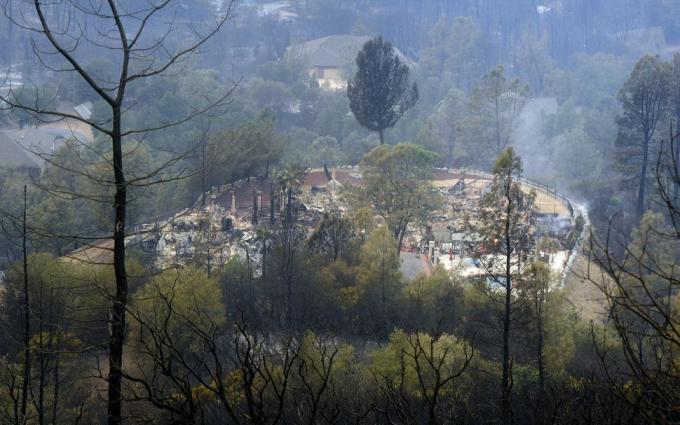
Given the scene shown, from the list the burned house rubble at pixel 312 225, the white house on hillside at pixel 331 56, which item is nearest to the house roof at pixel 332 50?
the white house on hillside at pixel 331 56

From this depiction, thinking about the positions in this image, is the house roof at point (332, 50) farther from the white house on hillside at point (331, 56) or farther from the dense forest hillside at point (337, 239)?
the dense forest hillside at point (337, 239)

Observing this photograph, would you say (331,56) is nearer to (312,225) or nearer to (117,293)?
(312,225)

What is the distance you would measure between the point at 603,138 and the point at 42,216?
92.0ft

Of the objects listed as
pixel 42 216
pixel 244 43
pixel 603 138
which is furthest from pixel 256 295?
pixel 244 43

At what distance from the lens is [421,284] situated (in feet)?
55.3

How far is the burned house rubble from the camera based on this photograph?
2049cm

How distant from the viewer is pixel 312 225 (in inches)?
965

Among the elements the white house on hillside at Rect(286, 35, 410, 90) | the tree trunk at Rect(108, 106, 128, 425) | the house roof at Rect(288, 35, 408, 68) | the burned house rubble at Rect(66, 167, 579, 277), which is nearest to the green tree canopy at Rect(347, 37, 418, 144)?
the burned house rubble at Rect(66, 167, 579, 277)

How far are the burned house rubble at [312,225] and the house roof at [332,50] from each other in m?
29.1

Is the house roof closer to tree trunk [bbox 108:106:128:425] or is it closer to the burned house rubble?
the burned house rubble

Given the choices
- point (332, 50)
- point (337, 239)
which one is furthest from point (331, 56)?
point (337, 239)

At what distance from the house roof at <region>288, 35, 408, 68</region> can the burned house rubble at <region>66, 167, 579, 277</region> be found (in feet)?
95.3

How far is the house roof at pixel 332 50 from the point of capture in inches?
2333

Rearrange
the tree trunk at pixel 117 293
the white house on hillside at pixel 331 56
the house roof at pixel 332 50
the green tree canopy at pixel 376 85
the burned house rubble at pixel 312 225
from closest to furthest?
the tree trunk at pixel 117 293 → the burned house rubble at pixel 312 225 → the green tree canopy at pixel 376 85 → the white house on hillside at pixel 331 56 → the house roof at pixel 332 50
